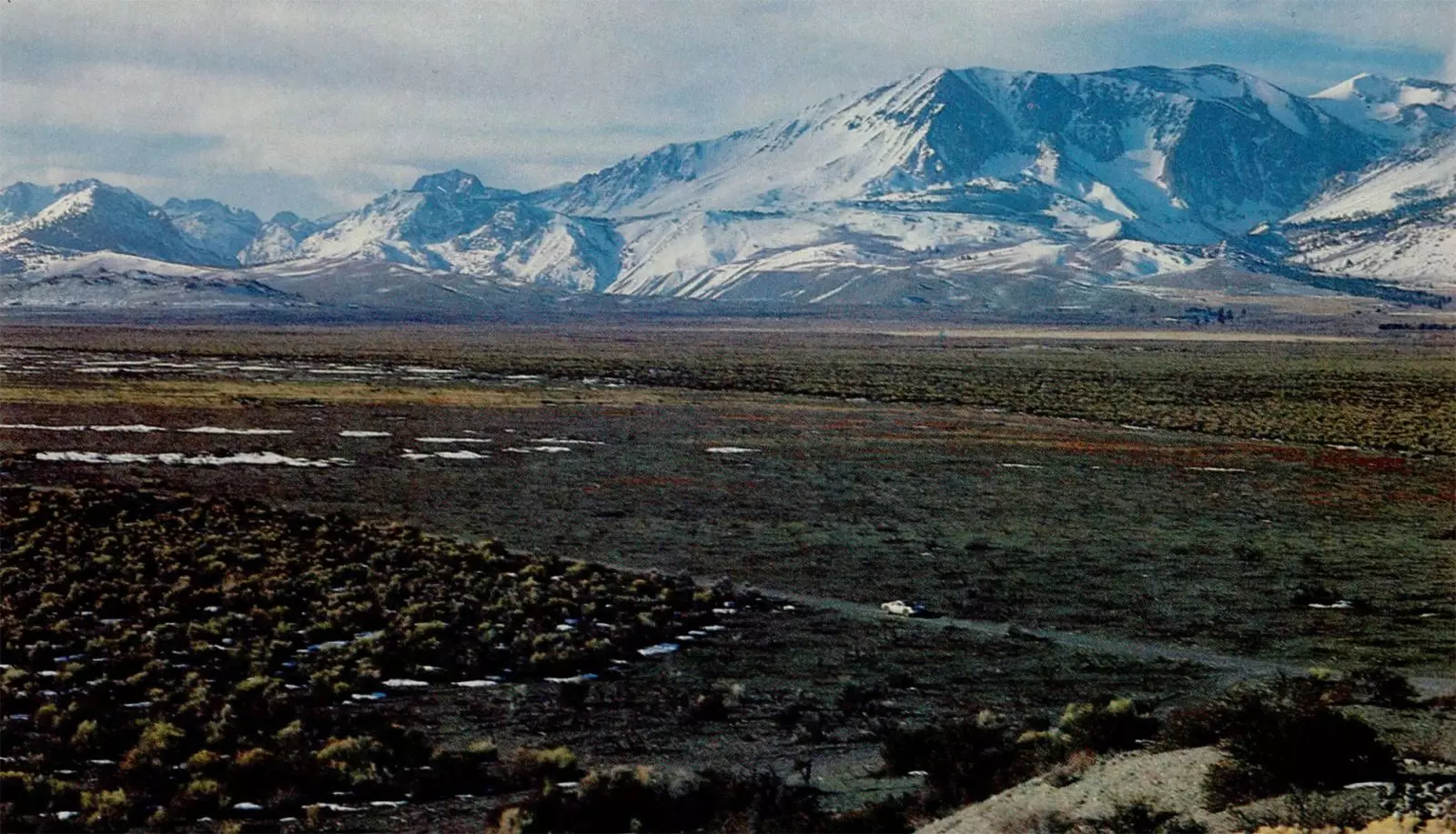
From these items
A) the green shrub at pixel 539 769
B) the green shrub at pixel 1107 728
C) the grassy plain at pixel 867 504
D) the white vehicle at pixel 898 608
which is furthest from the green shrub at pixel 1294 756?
the white vehicle at pixel 898 608

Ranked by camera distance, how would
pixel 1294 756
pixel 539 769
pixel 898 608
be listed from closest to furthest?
pixel 1294 756 < pixel 539 769 < pixel 898 608

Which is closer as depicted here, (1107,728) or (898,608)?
(1107,728)

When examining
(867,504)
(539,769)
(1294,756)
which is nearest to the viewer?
(1294,756)

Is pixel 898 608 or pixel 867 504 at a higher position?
pixel 898 608

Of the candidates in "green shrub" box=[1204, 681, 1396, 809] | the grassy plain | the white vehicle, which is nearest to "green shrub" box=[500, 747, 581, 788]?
the grassy plain

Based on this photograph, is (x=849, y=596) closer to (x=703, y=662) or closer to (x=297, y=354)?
(x=703, y=662)

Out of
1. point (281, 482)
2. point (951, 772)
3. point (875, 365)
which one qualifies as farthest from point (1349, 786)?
point (875, 365)

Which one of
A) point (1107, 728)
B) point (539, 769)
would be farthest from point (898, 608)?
point (539, 769)

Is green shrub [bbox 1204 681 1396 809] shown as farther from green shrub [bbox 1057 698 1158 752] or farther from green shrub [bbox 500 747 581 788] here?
green shrub [bbox 500 747 581 788]

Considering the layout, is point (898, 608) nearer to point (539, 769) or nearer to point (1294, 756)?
point (539, 769)
